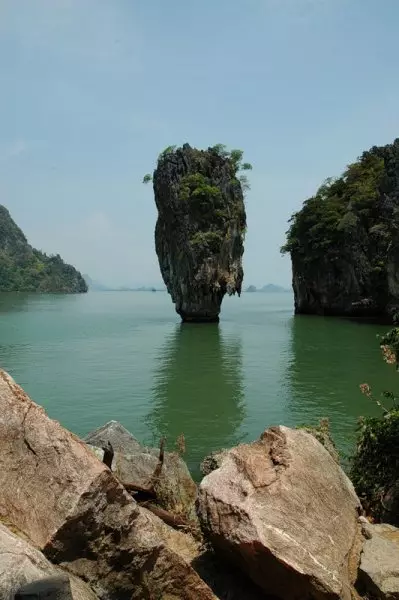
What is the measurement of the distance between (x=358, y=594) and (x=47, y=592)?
3.27 meters

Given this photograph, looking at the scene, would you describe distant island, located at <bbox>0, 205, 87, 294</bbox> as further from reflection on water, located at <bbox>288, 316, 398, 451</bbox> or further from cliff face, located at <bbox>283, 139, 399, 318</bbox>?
reflection on water, located at <bbox>288, 316, 398, 451</bbox>

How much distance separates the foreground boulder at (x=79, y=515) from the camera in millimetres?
3943

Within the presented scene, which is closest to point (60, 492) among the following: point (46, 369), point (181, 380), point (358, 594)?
point (358, 594)

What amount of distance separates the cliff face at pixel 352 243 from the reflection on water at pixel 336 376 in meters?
10.0

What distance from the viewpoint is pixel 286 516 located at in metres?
4.88

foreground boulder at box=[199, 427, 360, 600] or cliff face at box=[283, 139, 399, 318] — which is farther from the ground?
cliff face at box=[283, 139, 399, 318]

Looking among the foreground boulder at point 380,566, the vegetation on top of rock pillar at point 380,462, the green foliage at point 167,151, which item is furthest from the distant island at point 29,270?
the foreground boulder at point 380,566

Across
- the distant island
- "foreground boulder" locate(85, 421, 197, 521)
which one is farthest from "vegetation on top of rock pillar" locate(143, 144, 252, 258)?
the distant island

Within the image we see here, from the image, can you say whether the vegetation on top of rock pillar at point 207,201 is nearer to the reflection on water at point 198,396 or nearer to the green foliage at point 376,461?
the reflection on water at point 198,396

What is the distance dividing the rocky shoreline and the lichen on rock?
38.9 meters

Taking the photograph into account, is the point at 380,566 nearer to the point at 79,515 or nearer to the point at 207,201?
the point at 79,515

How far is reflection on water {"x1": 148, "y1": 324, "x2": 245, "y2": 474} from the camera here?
Result: 1328 cm

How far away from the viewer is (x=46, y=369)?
23172mm

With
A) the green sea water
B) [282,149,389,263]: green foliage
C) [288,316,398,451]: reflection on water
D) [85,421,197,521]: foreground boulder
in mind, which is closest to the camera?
[85,421,197,521]: foreground boulder
